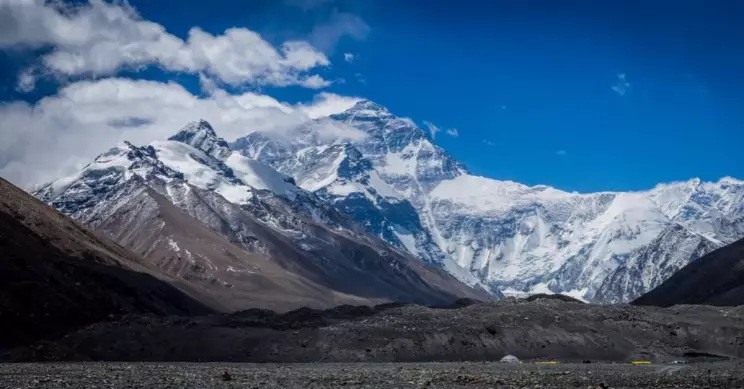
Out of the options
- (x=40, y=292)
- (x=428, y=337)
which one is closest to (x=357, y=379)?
(x=428, y=337)

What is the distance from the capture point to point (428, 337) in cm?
11575

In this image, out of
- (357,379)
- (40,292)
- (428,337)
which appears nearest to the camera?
(357,379)

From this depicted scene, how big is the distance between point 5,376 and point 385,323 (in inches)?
2633

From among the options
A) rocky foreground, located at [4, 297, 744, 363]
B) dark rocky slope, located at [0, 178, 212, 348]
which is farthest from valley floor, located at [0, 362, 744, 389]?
dark rocky slope, located at [0, 178, 212, 348]

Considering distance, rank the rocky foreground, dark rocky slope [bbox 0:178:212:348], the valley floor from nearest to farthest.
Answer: the valley floor
the rocky foreground
dark rocky slope [bbox 0:178:212:348]

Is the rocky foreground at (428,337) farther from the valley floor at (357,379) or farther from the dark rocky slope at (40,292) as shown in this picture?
the valley floor at (357,379)

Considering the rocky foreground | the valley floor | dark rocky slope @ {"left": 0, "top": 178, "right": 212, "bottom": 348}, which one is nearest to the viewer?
the valley floor

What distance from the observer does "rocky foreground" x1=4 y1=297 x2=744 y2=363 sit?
10825 centimetres

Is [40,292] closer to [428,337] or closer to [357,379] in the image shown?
[428,337]

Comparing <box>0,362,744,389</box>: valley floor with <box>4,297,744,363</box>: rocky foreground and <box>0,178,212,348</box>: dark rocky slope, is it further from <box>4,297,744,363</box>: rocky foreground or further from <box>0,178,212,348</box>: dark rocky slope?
<box>0,178,212,348</box>: dark rocky slope

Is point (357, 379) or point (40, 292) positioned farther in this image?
point (40, 292)

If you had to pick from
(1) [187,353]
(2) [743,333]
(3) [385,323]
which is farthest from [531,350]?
(1) [187,353]

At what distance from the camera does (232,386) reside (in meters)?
57.5

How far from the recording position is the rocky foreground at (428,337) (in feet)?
355
